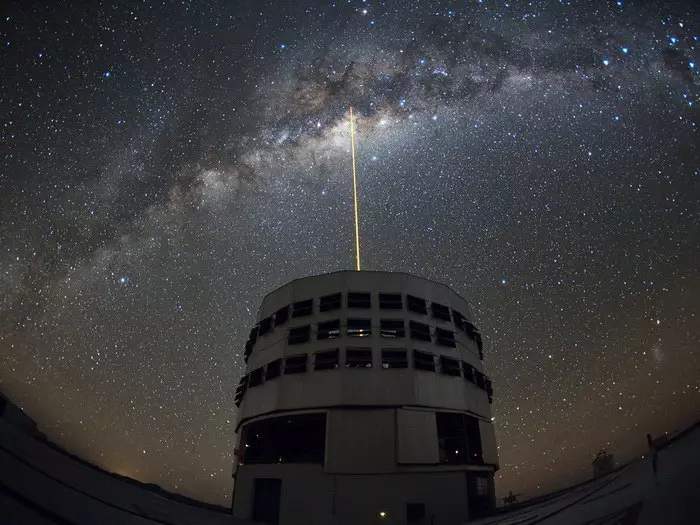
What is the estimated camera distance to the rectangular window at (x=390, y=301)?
31094 mm

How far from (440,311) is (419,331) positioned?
3452 mm

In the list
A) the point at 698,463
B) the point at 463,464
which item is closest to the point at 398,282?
the point at 463,464

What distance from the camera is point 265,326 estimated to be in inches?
1337

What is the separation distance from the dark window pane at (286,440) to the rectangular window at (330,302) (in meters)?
9.64

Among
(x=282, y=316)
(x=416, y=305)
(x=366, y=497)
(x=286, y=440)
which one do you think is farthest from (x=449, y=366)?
(x=286, y=440)

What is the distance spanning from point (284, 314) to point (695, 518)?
96.7 feet

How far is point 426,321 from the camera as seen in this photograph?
3123cm

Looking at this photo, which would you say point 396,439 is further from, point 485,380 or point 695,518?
point 695,518

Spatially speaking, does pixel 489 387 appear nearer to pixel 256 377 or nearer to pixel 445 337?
pixel 445 337

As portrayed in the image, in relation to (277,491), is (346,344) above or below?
above

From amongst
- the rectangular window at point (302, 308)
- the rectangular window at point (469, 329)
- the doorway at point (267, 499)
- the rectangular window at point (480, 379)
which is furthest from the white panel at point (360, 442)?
the rectangular window at point (469, 329)

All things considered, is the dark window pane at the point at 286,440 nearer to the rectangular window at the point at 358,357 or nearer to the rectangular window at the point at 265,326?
the rectangular window at the point at 358,357

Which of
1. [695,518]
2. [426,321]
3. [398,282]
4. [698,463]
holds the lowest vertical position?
[695,518]

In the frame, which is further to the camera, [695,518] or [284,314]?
[284,314]
